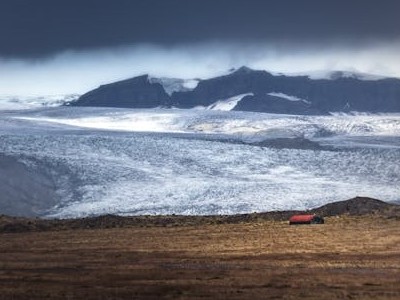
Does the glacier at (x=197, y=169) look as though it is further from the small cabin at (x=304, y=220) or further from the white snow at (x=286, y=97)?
the white snow at (x=286, y=97)

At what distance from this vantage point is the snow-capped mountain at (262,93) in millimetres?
115875

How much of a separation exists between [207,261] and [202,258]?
1.75 ft

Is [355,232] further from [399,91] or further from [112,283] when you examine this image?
[399,91]

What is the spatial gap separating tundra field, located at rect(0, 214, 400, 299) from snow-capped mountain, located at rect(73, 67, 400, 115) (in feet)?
299

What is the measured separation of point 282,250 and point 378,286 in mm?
5567

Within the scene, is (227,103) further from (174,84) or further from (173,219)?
(173,219)

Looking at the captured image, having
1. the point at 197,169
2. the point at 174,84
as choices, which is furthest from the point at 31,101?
the point at 197,169

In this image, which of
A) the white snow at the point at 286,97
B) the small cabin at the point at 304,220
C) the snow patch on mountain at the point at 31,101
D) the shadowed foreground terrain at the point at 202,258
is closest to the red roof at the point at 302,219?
the small cabin at the point at 304,220

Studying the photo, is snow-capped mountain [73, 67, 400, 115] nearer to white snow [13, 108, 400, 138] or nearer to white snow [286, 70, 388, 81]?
white snow [286, 70, 388, 81]

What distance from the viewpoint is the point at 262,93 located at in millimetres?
119062

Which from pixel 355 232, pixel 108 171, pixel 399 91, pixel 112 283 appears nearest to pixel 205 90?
pixel 399 91

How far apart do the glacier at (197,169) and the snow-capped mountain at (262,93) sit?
218 ft

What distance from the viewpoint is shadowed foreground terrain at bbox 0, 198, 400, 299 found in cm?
1194

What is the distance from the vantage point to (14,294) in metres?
11.8
